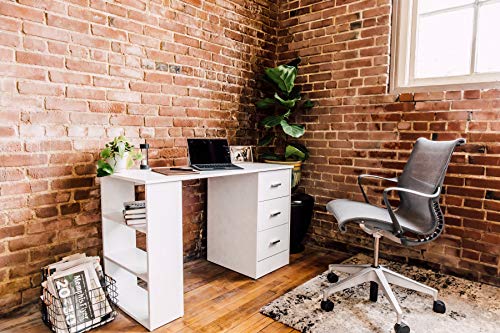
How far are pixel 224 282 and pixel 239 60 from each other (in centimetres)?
198

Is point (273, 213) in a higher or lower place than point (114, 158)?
lower

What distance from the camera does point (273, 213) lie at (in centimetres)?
253

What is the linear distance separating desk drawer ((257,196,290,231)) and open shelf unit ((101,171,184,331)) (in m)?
0.72

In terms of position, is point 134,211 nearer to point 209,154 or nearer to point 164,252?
point 164,252

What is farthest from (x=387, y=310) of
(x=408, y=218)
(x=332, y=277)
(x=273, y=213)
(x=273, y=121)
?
Result: (x=273, y=121)

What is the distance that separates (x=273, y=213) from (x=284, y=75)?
4.05 feet

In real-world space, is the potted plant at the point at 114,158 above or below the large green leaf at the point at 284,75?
below

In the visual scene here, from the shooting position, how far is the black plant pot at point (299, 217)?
2.88 metres

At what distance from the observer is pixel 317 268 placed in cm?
267

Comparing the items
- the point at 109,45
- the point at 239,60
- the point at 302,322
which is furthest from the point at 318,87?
the point at 302,322

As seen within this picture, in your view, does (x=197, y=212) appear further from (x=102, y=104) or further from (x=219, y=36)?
(x=219, y=36)

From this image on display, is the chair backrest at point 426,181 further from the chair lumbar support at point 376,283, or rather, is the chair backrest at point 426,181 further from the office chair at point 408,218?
the chair lumbar support at point 376,283

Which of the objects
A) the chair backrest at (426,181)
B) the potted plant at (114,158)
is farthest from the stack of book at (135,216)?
the chair backrest at (426,181)

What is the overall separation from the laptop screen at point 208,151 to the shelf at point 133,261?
2.45 ft
